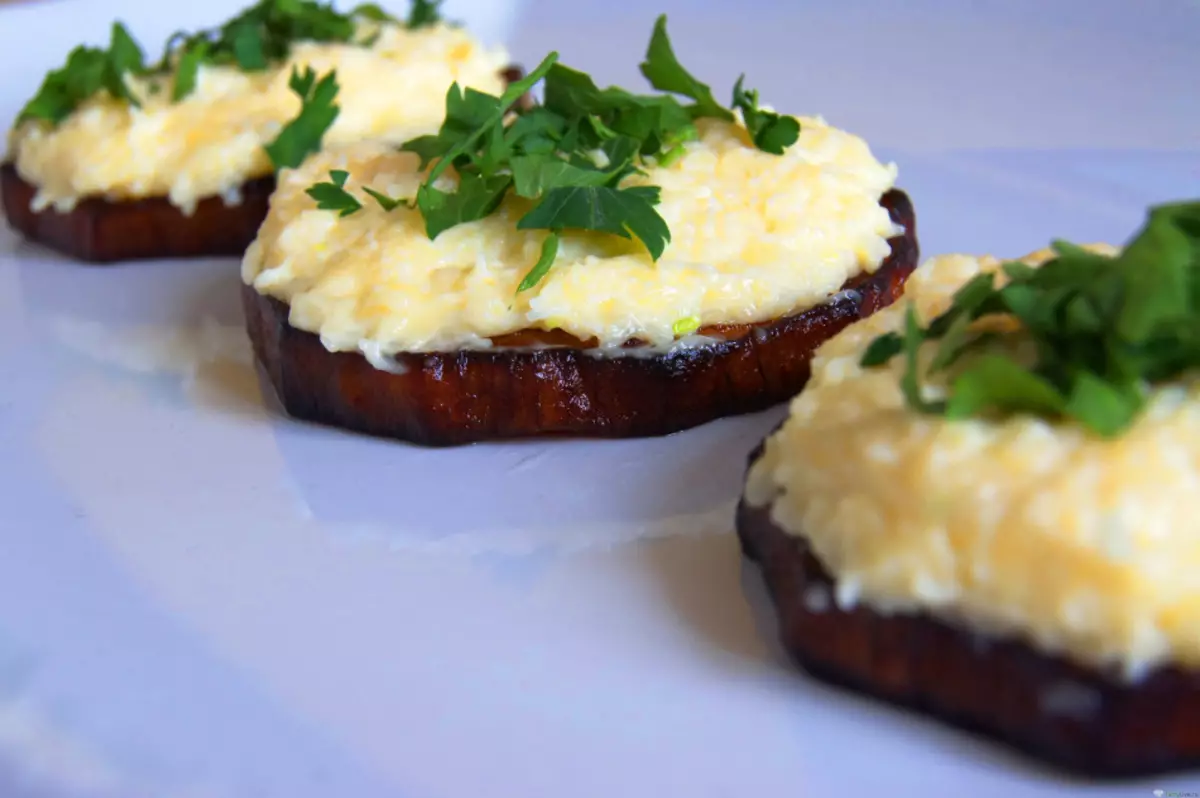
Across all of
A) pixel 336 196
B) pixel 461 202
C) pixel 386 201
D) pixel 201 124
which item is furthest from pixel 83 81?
pixel 461 202

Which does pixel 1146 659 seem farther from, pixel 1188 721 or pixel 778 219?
pixel 778 219

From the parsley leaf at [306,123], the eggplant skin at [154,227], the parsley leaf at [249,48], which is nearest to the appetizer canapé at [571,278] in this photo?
the parsley leaf at [306,123]

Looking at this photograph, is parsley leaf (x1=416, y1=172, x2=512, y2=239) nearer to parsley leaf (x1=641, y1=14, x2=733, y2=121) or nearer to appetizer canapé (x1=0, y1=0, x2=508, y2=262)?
parsley leaf (x1=641, y1=14, x2=733, y2=121)

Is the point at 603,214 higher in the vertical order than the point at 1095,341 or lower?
lower

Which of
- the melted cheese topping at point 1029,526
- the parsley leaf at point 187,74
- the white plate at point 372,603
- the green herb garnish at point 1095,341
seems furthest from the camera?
the parsley leaf at point 187,74

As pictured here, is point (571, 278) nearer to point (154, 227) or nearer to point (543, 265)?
point (543, 265)

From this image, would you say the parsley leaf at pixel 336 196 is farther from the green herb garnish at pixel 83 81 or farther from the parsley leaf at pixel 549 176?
the green herb garnish at pixel 83 81

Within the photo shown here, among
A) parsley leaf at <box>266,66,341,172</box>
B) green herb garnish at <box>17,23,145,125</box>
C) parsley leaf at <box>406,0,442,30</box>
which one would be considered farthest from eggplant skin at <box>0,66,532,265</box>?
parsley leaf at <box>406,0,442,30</box>
